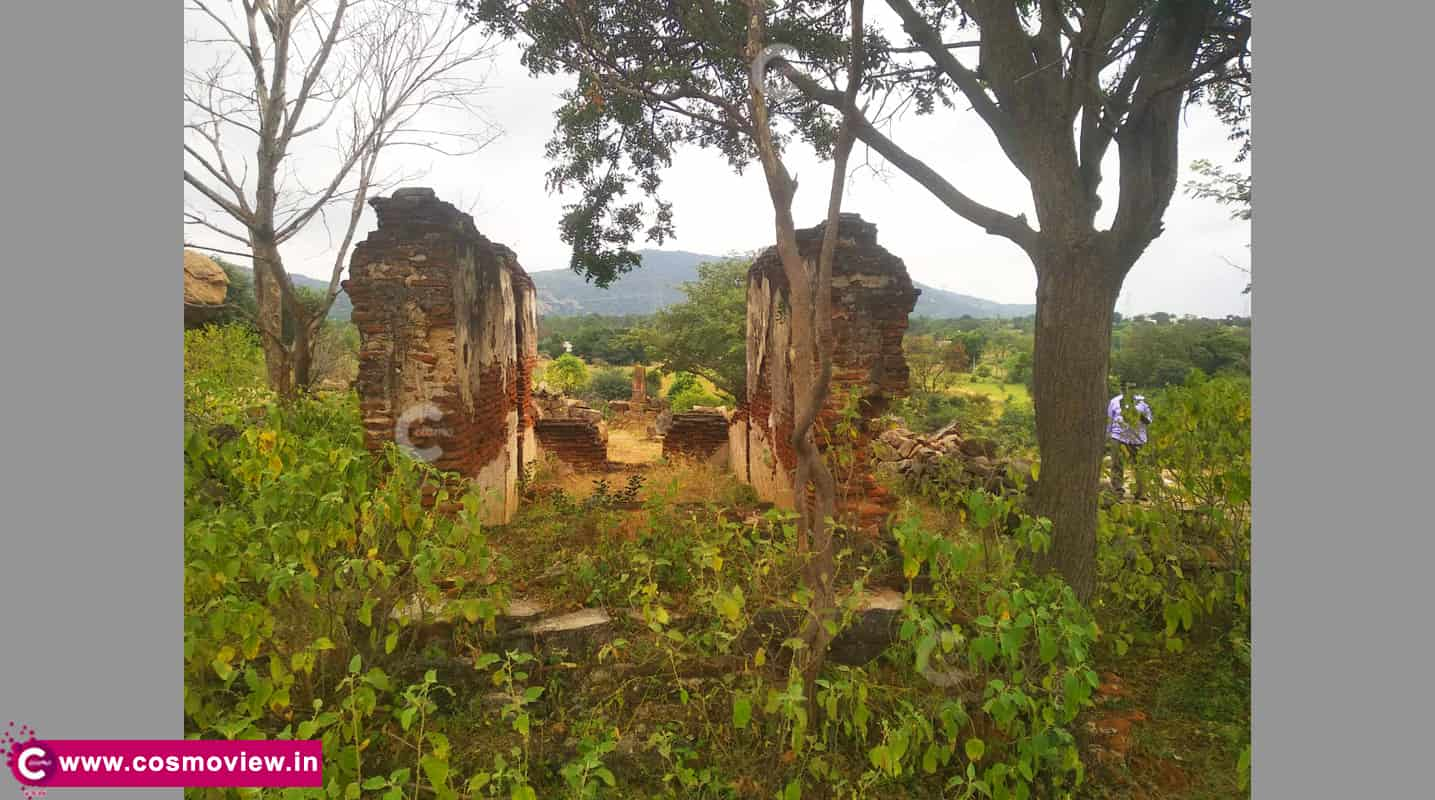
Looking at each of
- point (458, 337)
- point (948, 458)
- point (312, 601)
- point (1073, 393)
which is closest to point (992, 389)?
point (948, 458)

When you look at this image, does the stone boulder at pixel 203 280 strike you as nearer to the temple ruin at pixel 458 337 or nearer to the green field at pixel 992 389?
the temple ruin at pixel 458 337

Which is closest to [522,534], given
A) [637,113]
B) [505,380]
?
[505,380]

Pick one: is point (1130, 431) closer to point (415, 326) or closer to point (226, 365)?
point (415, 326)

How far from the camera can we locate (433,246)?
5.02 meters

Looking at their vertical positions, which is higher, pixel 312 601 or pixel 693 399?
pixel 693 399

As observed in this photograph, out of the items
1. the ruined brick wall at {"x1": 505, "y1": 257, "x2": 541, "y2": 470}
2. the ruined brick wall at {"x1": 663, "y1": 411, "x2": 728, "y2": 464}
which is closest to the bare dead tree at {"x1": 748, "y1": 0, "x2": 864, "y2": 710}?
the ruined brick wall at {"x1": 505, "y1": 257, "x2": 541, "y2": 470}

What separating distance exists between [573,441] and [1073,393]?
796 cm

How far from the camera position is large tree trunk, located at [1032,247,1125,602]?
384cm

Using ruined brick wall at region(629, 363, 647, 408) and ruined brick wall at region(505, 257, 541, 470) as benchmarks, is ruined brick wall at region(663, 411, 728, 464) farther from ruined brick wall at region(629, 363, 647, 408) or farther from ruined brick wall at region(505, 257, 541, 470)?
ruined brick wall at region(629, 363, 647, 408)

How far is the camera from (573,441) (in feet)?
34.2

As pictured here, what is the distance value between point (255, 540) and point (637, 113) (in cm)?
414

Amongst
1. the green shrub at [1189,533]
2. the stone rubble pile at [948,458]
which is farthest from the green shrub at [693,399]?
the green shrub at [1189,533]
